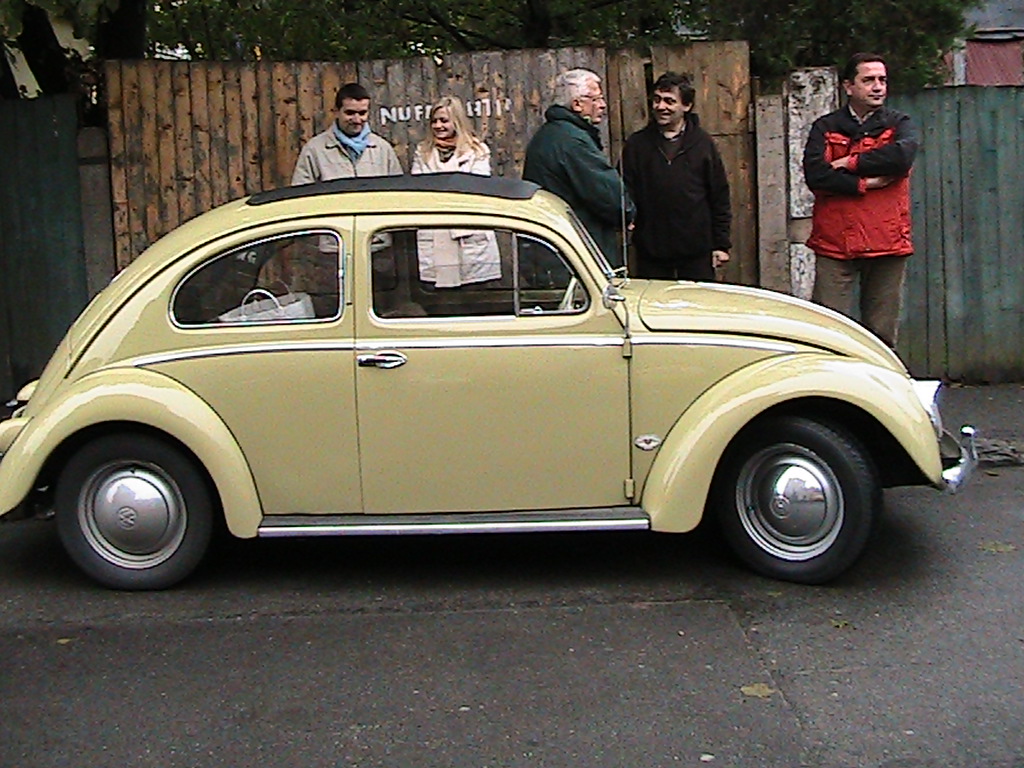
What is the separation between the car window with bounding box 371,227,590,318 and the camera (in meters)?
6.41

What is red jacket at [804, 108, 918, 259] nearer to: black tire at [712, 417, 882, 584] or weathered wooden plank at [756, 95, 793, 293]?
weathered wooden plank at [756, 95, 793, 293]

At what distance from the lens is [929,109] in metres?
10.2

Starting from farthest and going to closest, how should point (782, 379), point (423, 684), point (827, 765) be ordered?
point (782, 379)
point (423, 684)
point (827, 765)

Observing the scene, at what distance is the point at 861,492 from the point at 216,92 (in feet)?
17.7

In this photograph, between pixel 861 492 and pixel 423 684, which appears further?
pixel 861 492

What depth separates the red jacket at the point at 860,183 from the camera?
8.67m

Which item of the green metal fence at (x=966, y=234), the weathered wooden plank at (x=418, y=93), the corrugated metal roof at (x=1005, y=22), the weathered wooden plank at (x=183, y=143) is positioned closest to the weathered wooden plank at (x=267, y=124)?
the weathered wooden plank at (x=183, y=143)

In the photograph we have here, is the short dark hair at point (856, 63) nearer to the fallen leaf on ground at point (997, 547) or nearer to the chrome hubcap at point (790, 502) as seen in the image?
the fallen leaf on ground at point (997, 547)

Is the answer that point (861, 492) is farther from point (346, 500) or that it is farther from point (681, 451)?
point (346, 500)

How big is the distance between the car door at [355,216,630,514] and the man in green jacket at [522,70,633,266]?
1.71 m

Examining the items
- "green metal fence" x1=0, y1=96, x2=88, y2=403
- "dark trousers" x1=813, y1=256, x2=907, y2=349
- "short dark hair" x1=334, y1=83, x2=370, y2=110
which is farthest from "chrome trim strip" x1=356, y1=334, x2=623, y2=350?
"green metal fence" x1=0, y1=96, x2=88, y2=403

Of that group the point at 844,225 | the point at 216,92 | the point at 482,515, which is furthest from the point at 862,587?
the point at 216,92

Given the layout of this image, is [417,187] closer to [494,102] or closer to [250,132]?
[494,102]

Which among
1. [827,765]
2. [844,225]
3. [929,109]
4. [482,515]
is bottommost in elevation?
[827,765]
